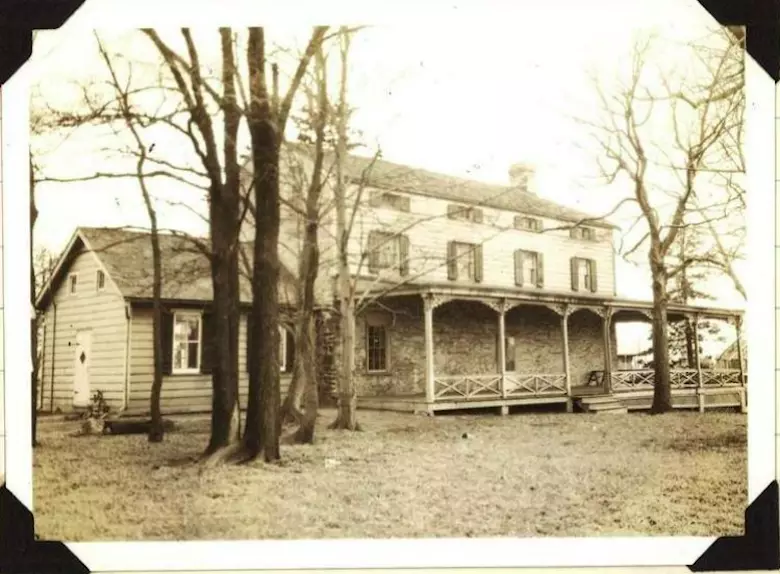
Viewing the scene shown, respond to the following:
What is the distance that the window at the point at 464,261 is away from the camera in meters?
5.81

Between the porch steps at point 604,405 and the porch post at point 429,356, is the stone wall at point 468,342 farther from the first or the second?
the porch steps at point 604,405

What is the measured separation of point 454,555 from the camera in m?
5.07

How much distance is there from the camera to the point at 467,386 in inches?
241

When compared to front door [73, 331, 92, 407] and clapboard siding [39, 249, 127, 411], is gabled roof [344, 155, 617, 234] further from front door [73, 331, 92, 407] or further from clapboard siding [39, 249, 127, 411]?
front door [73, 331, 92, 407]

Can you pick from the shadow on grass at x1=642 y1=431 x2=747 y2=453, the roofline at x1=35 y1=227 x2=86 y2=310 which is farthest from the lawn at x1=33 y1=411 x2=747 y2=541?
the roofline at x1=35 y1=227 x2=86 y2=310

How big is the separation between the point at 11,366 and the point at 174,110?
2.70 m

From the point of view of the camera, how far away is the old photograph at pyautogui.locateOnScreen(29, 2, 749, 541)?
5.16m

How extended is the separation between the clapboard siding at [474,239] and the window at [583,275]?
0.20 feet

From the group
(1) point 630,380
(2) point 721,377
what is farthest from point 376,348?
(2) point 721,377

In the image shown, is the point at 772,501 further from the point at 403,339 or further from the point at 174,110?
the point at 174,110

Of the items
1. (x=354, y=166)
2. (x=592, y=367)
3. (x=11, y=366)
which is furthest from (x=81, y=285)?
(x=592, y=367)

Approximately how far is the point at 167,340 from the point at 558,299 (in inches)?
176

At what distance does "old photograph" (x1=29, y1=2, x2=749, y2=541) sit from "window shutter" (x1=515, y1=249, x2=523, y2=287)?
579mm

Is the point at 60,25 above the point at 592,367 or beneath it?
above
